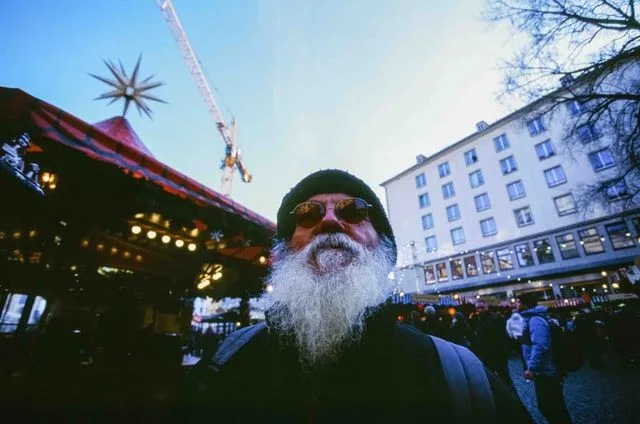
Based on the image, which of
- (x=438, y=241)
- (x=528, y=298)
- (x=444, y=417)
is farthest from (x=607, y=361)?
(x=438, y=241)

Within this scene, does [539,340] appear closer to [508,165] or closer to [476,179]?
[508,165]

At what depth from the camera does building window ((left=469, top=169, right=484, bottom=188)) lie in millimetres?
30731

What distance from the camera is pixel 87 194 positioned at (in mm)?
3713

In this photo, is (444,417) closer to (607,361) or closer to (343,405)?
(343,405)

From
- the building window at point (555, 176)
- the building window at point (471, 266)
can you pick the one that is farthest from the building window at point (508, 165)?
the building window at point (471, 266)

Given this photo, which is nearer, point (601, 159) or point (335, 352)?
point (335, 352)

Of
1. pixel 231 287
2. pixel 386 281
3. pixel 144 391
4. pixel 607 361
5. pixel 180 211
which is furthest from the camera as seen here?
pixel 607 361

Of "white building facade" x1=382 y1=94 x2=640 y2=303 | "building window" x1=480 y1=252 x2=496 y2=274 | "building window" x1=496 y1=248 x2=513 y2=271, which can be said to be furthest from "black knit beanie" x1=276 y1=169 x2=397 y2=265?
"building window" x1=480 y1=252 x2=496 y2=274

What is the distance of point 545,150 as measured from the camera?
88.0 feet

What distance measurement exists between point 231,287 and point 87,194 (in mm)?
5809

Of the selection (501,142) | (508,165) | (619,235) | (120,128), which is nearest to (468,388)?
(120,128)

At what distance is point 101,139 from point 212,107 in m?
41.1

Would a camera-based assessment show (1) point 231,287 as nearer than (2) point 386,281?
No

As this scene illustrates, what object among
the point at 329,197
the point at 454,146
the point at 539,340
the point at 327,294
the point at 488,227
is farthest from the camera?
the point at 454,146
